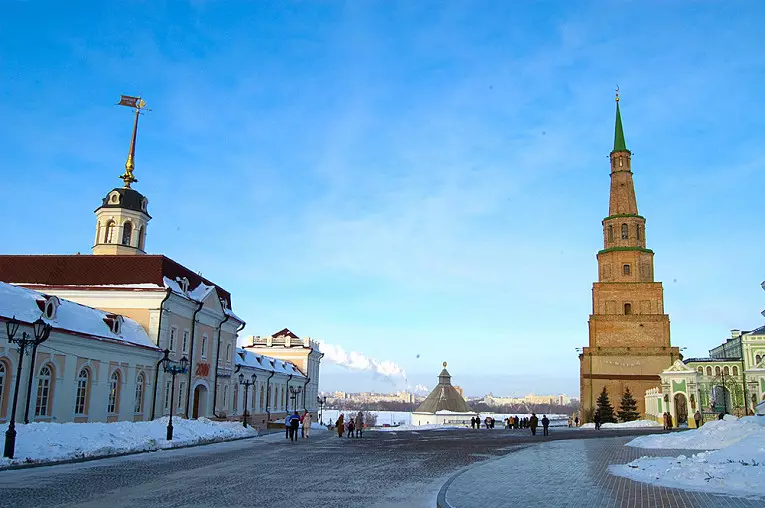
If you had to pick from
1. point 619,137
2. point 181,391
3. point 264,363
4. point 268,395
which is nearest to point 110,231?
point 181,391

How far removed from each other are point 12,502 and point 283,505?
4532 millimetres

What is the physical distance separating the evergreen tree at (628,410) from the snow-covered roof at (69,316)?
4372cm

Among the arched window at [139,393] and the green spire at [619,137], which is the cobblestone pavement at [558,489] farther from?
the green spire at [619,137]

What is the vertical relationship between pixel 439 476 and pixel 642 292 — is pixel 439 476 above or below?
below

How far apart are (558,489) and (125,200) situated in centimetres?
3524

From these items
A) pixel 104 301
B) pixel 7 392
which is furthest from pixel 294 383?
pixel 7 392

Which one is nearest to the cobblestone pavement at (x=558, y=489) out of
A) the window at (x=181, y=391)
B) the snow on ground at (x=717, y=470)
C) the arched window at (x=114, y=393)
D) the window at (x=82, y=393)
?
the snow on ground at (x=717, y=470)

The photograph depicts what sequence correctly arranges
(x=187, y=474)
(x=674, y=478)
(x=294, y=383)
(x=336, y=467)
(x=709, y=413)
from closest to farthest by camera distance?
(x=674, y=478) → (x=187, y=474) → (x=336, y=467) → (x=709, y=413) → (x=294, y=383)

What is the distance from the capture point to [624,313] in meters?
67.8

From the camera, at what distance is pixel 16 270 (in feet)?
113

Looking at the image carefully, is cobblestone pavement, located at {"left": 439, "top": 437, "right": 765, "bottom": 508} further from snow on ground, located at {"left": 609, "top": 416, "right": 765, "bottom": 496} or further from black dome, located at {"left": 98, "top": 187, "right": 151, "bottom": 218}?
black dome, located at {"left": 98, "top": 187, "right": 151, "bottom": 218}

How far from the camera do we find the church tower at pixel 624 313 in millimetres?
64688

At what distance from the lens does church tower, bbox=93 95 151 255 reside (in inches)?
1602

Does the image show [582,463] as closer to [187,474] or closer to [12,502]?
[187,474]
